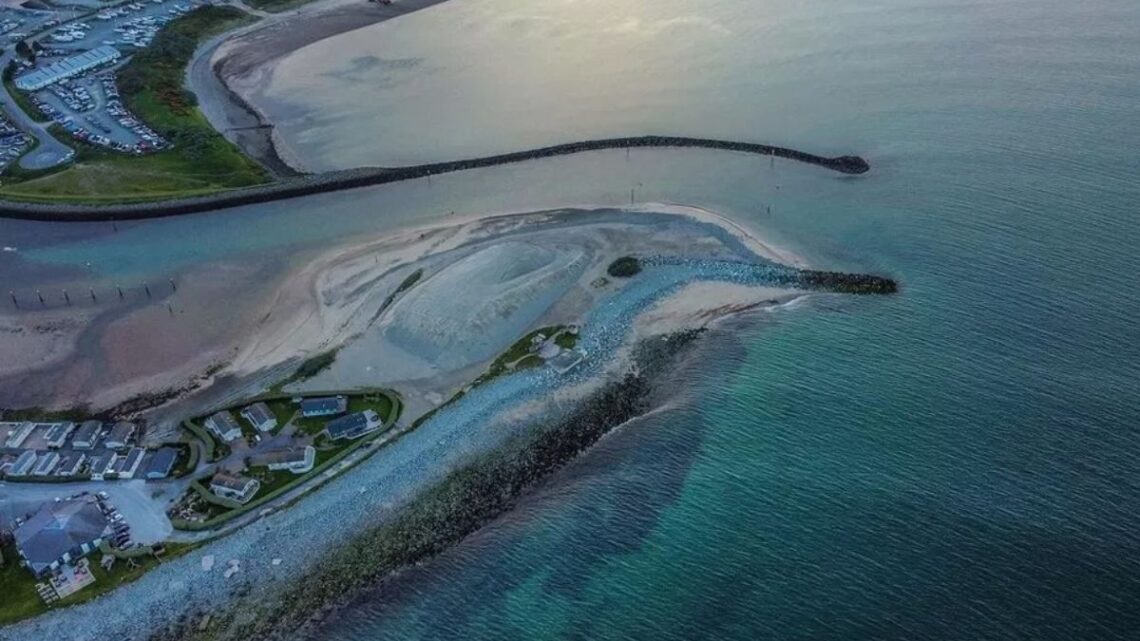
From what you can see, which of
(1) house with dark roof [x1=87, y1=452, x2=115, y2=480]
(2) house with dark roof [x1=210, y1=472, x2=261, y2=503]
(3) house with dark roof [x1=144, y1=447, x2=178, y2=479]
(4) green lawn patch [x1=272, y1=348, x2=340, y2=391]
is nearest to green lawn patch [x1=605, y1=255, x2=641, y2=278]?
(4) green lawn patch [x1=272, y1=348, x2=340, y2=391]

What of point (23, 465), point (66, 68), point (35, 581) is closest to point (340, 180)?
point (23, 465)

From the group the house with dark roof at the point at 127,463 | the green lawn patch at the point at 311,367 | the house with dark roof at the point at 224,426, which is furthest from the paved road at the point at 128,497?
the green lawn patch at the point at 311,367

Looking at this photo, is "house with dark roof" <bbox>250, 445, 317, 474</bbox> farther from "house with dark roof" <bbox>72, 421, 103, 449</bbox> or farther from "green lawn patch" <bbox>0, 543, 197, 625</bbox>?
"house with dark roof" <bbox>72, 421, 103, 449</bbox>

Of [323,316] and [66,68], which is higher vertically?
[66,68]

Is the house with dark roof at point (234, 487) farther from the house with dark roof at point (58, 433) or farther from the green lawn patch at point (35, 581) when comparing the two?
the house with dark roof at point (58, 433)

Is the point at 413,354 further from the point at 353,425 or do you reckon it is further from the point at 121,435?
the point at 121,435
